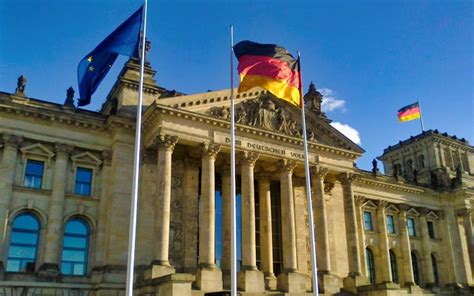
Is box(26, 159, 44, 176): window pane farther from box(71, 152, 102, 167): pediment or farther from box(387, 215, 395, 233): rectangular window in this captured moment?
box(387, 215, 395, 233): rectangular window

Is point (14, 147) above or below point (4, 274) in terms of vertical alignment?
above

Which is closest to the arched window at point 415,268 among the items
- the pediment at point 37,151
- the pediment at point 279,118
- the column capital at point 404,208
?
the column capital at point 404,208

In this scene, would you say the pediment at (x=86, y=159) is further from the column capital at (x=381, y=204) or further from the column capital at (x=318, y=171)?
the column capital at (x=381, y=204)

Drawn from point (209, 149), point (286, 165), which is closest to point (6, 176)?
point (209, 149)

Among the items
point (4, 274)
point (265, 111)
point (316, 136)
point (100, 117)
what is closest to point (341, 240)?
point (316, 136)

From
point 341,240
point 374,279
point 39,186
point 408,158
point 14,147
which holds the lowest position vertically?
point 374,279

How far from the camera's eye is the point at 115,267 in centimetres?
3050

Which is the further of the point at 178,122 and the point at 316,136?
the point at 316,136

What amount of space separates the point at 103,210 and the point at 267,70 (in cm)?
1605

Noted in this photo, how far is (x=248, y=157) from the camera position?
112 ft

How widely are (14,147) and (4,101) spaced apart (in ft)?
10.2

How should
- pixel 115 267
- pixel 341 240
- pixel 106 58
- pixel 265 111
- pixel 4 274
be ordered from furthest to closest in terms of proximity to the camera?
pixel 341 240 → pixel 265 111 → pixel 115 267 → pixel 4 274 → pixel 106 58

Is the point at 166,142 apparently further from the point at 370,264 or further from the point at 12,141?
the point at 370,264

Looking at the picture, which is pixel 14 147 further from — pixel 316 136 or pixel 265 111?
pixel 316 136
